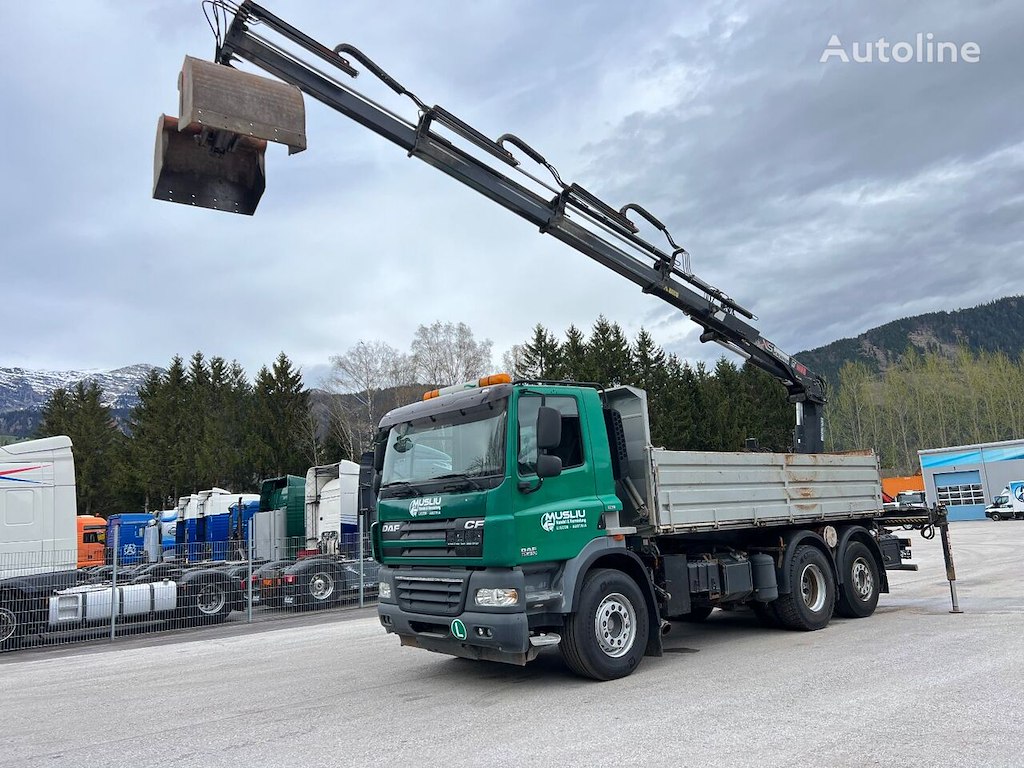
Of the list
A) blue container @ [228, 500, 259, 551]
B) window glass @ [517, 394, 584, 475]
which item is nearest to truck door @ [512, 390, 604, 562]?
window glass @ [517, 394, 584, 475]

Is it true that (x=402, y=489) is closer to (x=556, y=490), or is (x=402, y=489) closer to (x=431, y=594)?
(x=431, y=594)

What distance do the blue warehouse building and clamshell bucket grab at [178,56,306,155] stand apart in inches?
1832

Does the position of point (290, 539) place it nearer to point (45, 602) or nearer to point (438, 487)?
point (45, 602)

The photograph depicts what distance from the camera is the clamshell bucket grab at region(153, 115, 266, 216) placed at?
6.95 meters

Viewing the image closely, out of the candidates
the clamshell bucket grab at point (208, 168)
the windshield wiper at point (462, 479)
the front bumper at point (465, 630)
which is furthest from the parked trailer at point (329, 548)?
the clamshell bucket grab at point (208, 168)

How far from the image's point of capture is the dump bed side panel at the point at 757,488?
25.0 ft

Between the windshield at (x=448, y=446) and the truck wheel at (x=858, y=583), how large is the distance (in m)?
5.84

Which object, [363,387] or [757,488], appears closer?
[757,488]

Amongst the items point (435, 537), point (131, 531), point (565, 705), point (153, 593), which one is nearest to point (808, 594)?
point (565, 705)

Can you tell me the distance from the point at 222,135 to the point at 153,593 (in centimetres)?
958

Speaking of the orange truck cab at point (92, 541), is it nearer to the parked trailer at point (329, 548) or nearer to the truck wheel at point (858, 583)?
the parked trailer at point (329, 548)

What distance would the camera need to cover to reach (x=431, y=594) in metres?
6.70

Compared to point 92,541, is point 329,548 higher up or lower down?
lower down

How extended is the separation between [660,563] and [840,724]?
2778mm
